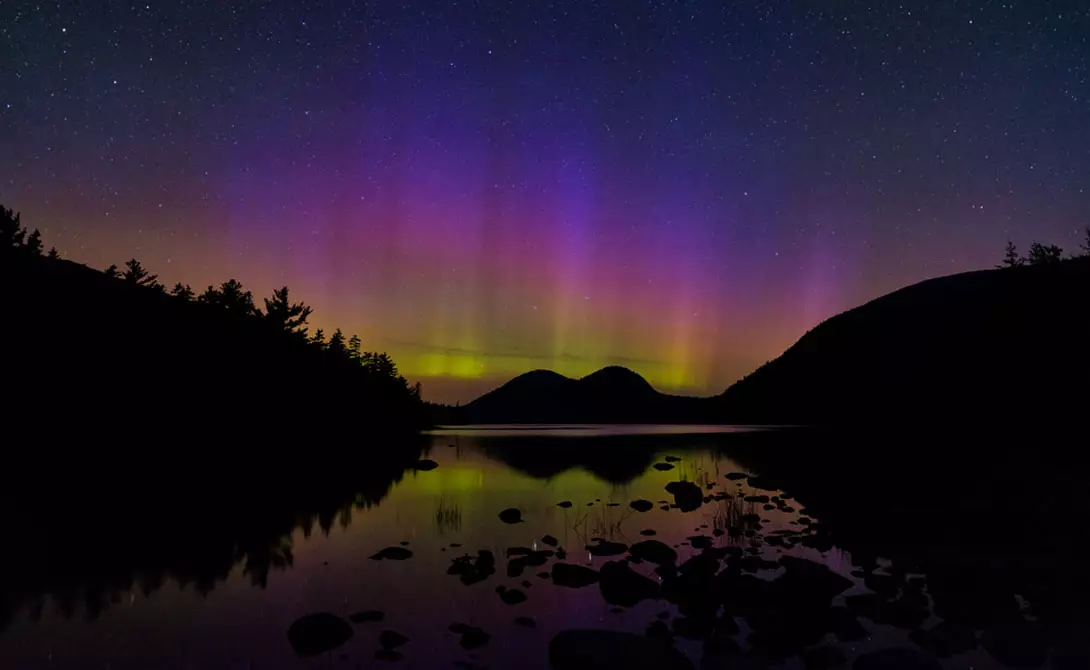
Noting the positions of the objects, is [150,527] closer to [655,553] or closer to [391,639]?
[391,639]

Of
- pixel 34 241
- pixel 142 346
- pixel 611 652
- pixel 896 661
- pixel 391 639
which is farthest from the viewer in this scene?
pixel 34 241

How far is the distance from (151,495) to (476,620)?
115 ft

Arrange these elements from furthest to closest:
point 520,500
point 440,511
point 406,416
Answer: point 406,416 < point 520,500 < point 440,511

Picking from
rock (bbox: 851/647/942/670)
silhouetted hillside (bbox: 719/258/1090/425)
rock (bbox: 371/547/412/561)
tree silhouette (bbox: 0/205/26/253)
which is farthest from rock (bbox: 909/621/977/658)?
tree silhouette (bbox: 0/205/26/253)

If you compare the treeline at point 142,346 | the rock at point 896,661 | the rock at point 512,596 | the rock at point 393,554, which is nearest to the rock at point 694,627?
the rock at point 896,661

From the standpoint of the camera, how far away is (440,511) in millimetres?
31031

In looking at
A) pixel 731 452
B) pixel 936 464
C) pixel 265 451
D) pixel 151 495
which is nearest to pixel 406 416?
pixel 265 451

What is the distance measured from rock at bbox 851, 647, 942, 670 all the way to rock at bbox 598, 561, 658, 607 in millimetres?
5450

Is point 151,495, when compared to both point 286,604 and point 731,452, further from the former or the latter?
point 731,452

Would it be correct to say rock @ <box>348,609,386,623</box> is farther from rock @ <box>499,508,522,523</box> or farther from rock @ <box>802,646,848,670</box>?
rock @ <box>499,508,522,523</box>

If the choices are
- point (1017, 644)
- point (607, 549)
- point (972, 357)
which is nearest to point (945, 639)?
point (1017, 644)

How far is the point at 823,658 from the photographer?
1114 cm

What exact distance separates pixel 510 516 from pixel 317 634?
16.2m

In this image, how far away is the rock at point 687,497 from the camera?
1186 inches
